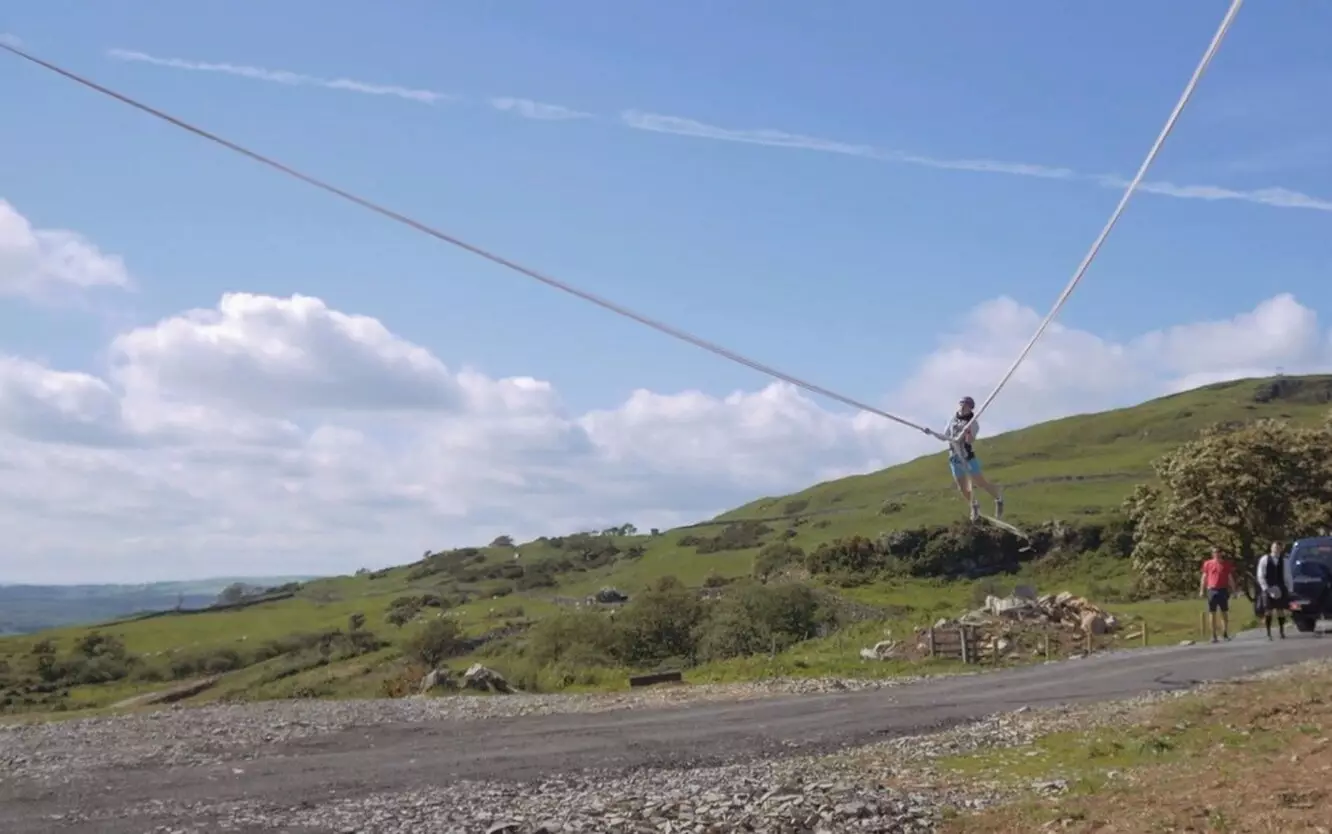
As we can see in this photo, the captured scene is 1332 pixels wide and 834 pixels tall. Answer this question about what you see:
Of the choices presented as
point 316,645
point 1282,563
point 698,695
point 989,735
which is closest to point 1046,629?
point 1282,563

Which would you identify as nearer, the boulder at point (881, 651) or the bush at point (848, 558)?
the boulder at point (881, 651)

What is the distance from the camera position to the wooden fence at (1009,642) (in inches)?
1451

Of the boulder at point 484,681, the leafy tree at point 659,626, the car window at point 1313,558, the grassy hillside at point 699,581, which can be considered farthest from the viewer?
the grassy hillside at point 699,581

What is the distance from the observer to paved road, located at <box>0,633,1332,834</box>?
1841cm

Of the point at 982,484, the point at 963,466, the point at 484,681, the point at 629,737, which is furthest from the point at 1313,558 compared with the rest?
the point at 484,681

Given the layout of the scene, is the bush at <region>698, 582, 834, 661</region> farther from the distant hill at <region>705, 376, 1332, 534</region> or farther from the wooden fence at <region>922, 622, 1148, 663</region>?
the distant hill at <region>705, 376, 1332, 534</region>

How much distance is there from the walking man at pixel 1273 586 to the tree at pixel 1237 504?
15.4m

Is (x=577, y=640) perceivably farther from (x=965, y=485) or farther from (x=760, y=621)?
(x=965, y=485)

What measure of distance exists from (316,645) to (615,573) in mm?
38407

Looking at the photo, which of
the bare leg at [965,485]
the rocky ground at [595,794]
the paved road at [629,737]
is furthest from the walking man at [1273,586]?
the bare leg at [965,485]

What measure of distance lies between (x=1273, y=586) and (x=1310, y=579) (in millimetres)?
1414

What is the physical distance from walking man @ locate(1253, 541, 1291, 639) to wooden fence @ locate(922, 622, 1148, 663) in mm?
6108

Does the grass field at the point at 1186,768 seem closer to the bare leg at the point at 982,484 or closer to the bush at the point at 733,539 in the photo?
the bare leg at the point at 982,484

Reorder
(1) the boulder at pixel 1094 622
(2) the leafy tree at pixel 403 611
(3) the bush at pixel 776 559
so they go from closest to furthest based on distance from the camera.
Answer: (1) the boulder at pixel 1094 622
(3) the bush at pixel 776 559
(2) the leafy tree at pixel 403 611
